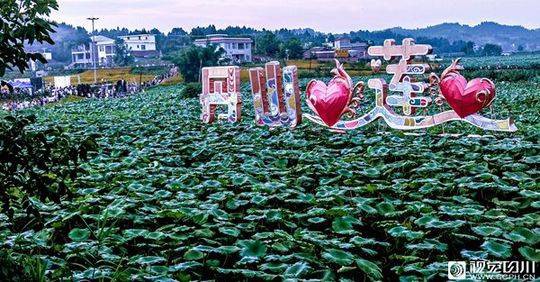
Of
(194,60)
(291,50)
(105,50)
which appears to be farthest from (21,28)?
(105,50)

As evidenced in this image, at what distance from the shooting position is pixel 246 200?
216 inches

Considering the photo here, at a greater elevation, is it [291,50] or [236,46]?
[236,46]

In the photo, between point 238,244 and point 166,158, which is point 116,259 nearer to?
point 238,244

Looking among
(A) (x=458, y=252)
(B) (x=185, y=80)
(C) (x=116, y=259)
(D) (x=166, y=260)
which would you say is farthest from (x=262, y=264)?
(B) (x=185, y=80)

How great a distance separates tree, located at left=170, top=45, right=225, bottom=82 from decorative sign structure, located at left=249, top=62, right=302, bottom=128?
94.4 feet

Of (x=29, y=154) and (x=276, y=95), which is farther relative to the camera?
(x=276, y=95)

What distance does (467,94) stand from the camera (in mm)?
9023

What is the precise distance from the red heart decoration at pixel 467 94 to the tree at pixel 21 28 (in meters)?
7.22

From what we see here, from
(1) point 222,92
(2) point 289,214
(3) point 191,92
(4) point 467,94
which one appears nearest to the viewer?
(2) point 289,214

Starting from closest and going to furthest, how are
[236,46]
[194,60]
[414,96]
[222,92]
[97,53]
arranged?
[414,96] < [222,92] < [194,60] < [236,46] < [97,53]

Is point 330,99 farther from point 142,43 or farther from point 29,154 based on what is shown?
point 142,43

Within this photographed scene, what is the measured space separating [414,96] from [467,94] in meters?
0.99

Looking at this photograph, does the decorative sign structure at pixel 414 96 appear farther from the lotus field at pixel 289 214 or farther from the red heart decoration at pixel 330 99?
the lotus field at pixel 289 214

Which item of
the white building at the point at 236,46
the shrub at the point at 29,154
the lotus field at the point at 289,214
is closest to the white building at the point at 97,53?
the white building at the point at 236,46
